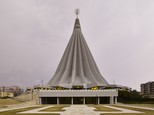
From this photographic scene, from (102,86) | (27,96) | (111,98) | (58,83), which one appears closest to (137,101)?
(111,98)

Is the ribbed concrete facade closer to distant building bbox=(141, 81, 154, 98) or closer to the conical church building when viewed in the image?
the conical church building

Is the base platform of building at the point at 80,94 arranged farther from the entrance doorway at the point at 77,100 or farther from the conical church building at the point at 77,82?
the entrance doorway at the point at 77,100

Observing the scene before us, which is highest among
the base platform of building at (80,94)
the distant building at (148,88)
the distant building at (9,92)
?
the base platform of building at (80,94)

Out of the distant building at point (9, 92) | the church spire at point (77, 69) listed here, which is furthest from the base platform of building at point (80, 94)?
the distant building at point (9, 92)

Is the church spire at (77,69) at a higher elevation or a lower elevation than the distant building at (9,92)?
higher

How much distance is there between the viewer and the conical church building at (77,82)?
55.1m

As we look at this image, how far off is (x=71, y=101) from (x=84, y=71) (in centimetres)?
1315

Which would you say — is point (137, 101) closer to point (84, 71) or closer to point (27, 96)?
point (84, 71)

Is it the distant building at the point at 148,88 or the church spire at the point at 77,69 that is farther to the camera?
the distant building at the point at 148,88

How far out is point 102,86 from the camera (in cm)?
6362

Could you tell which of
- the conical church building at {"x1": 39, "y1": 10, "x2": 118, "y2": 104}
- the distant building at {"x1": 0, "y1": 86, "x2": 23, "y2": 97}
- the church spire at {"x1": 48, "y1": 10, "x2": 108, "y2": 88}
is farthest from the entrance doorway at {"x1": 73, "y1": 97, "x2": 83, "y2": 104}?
the distant building at {"x1": 0, "y1": 86, "x2": 23, "y2": 97}

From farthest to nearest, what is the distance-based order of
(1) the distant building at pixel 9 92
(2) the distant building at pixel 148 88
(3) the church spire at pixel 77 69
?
(2) the distant building at pixel 148 88
(1) the distant building at pixel 9 92
(3) the church spire at pixel 77 69

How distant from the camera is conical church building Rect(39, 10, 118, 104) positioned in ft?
181

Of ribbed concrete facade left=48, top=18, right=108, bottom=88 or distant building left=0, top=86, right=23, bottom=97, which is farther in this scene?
distant building left=0, top=86, right=23, bottom=97
